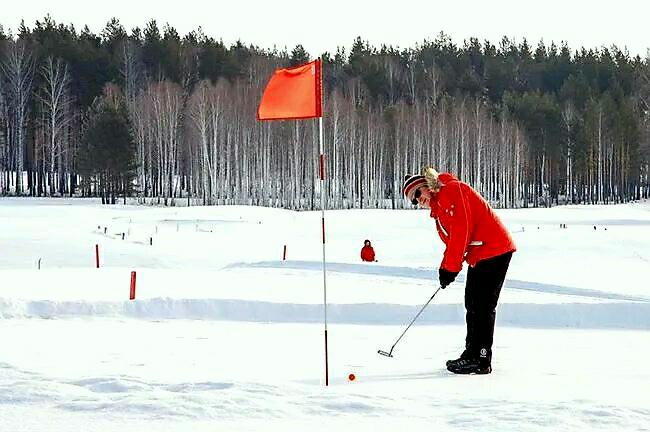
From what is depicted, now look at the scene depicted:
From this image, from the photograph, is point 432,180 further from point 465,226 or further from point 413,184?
point 465,226

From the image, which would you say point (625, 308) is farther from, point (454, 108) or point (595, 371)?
point (454, 108)

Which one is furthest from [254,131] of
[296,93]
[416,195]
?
[416,195]

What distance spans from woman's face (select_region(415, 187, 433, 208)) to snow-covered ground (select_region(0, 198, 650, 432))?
4.95 feet

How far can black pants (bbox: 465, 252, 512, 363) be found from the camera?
7105mm

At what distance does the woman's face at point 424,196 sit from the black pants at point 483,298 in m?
0.70

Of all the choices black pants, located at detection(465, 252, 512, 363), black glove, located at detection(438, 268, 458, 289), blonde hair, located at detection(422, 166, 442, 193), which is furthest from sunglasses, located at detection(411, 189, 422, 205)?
black pants, located at detection(465, 252, 512, 363)

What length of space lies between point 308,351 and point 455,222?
262cm

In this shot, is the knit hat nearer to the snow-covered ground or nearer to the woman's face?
the woman's face

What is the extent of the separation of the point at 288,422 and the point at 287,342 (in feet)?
14.5

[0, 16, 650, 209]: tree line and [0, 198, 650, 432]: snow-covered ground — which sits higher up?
[0, 16, 650, 209]: tree line

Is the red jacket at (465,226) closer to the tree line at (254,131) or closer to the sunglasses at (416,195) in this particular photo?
the sunglasses at (416,195)

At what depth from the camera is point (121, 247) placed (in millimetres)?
30453

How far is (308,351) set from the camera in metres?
8.68

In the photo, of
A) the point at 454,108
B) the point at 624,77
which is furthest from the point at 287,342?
the point at 624,77
